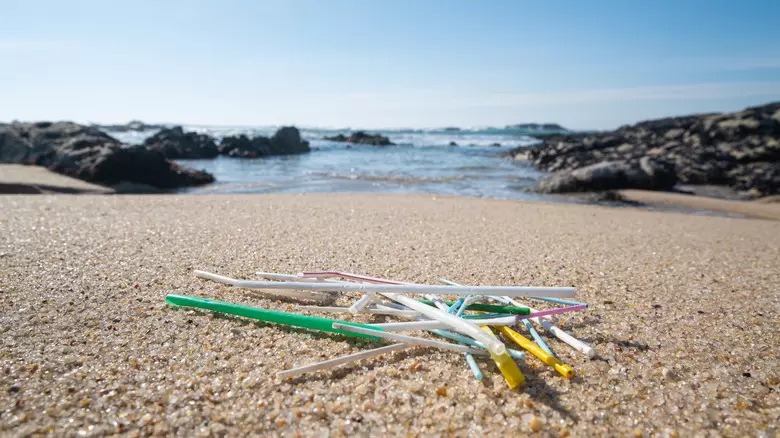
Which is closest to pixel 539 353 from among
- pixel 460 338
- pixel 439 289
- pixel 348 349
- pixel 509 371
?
pixel 509 371

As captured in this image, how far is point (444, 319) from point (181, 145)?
1064 inches

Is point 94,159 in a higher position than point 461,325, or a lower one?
higher

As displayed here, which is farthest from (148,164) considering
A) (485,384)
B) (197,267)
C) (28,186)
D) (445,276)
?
(485,384)

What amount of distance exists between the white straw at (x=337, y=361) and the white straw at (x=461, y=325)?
0.23 meters

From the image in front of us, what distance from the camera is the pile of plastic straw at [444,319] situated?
6.55 feet

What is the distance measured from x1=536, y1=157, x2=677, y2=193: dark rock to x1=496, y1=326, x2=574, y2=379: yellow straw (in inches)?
427

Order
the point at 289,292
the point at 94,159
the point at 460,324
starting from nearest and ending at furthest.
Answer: the point at 460,324, the point at 289,292, the point at 94,159

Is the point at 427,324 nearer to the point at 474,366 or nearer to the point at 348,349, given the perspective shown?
the point at 474,366

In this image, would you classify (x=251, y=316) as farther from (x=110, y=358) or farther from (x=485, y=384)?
(x=485, y=384)

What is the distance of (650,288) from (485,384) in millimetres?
2179

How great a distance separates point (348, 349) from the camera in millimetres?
2232

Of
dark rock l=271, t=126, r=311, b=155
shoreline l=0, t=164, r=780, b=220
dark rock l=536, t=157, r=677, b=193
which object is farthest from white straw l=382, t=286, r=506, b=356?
dark rock l=271, t=126, r=311, b=155

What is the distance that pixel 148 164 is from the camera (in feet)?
40.0

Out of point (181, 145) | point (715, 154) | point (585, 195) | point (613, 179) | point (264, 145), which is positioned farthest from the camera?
point (264, 145)
